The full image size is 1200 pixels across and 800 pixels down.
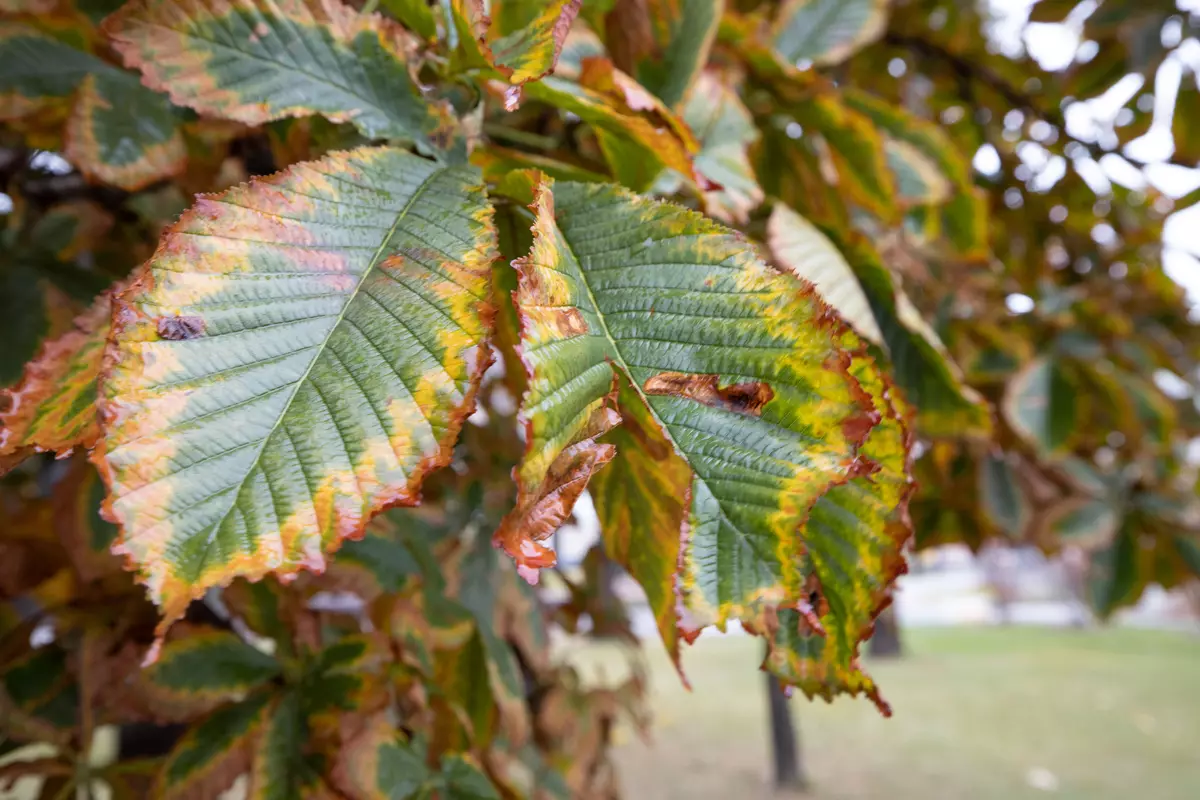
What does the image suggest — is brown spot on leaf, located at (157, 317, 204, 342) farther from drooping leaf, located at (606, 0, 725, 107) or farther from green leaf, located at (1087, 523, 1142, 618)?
green leaf, located at (1087, 523, 1142, 618)

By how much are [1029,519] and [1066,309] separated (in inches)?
11.6

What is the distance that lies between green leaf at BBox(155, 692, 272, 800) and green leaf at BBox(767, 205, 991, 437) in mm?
440

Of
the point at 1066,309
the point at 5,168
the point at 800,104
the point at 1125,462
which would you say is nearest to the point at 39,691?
the point at 5,168

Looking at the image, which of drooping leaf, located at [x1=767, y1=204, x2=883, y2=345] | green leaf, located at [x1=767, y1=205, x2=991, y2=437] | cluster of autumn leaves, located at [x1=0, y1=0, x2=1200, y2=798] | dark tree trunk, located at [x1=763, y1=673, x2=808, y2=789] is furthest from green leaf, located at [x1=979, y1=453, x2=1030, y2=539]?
dark tree trunk, located at [x1=763, y1=673, x2=808, y2=789]

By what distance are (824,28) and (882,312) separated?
0.27 metres

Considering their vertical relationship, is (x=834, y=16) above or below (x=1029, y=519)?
above

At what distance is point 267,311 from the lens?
0.23 meters

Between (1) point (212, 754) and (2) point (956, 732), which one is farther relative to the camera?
(2) point (956, 732)

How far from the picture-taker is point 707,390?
0.77ft

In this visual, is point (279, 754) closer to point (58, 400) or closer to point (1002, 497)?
point (58, 400)

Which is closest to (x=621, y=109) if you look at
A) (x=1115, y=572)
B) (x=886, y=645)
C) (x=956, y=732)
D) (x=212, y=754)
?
(x=212, y=754)

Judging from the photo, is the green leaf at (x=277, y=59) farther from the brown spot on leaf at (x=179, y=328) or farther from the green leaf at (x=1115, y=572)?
the green leaf at (x=1115, y=572)

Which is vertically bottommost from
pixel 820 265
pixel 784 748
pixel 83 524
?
pixel 784 748

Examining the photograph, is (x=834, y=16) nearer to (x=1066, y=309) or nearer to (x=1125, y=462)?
(x=1066, y=309)
